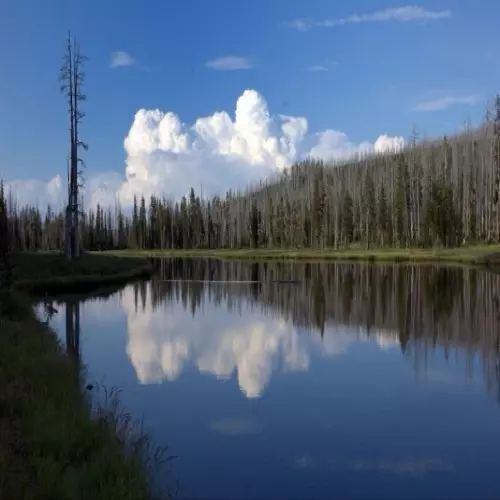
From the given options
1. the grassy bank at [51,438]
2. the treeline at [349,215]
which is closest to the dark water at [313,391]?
the grassy bank at [51,438]

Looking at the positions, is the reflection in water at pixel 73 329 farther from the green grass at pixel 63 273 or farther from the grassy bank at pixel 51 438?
the green grass at pixel 63 273

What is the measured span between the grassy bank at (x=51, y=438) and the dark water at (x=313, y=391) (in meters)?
1.06

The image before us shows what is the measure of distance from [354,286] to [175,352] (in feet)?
68.6

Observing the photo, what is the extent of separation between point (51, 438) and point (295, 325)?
1436 cm

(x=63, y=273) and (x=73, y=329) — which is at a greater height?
(x=63, y=273)

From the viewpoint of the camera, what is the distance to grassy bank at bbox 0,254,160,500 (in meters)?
6.50

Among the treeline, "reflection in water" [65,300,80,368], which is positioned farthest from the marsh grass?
the treeline

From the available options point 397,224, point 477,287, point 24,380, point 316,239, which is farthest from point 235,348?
point 316,239

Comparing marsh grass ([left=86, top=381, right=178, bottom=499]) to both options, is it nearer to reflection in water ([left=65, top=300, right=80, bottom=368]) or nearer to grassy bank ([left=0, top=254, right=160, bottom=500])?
grassy bank ([left=0, top=254, right=160, bottom=500])

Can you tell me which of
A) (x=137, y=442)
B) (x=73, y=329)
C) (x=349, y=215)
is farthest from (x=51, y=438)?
(x=349, y=215)

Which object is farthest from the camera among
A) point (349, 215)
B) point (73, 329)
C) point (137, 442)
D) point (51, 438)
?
point (349, 215)

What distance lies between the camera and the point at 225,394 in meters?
12.7

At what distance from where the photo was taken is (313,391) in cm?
1290

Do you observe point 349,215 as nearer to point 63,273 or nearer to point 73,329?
point 63,273
